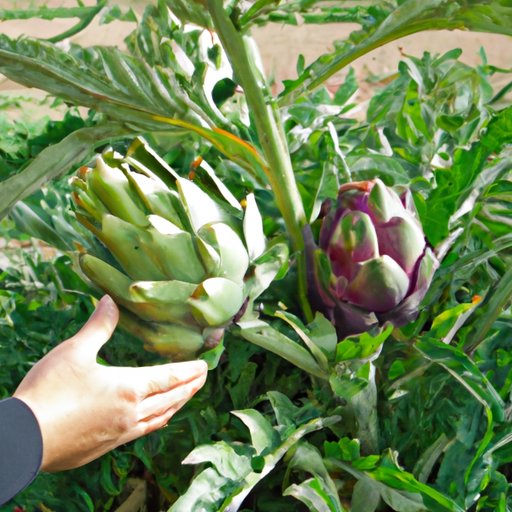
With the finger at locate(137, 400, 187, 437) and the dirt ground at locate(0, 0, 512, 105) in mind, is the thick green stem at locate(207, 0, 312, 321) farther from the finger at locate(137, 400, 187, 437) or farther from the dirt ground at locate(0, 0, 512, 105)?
the dirt ground at locate(0, 0, 512, 105)

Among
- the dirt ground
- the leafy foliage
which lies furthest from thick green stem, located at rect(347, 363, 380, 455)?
the dirt ground

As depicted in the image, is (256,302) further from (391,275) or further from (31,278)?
(31,278)

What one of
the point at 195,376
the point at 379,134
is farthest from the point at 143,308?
the point at 379,134

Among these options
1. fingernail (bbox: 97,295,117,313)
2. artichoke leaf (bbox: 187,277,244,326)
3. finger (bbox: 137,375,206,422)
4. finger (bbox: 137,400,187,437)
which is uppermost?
fingernail (bbox: 97,295,117,313)

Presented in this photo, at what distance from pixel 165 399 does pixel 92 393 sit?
21 millimetres

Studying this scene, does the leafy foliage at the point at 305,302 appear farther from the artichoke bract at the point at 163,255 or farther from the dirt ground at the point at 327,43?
the dirt ground at the point at 327,43

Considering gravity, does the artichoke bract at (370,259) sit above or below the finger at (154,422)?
above

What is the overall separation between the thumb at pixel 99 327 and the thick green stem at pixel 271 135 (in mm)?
60

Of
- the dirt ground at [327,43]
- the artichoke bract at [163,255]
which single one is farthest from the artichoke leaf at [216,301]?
the dirt ground at [327,43]

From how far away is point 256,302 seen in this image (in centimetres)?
27

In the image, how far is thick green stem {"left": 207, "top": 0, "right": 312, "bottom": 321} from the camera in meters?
0.25

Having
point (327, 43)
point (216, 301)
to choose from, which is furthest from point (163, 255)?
point (327, 43)

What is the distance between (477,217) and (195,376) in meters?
0.11

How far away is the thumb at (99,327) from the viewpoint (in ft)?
0.80
